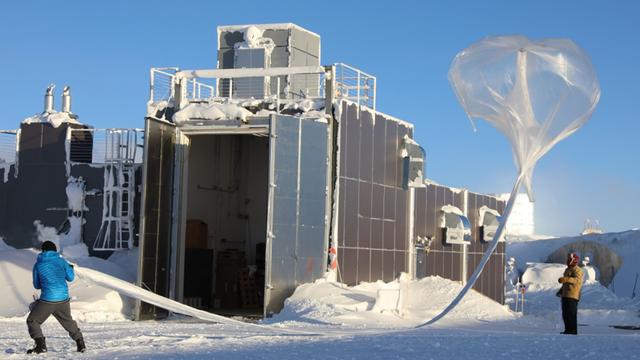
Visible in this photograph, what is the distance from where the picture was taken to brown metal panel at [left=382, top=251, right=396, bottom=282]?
94.0 ft

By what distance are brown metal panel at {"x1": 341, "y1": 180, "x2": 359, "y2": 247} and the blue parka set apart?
12.5 meters

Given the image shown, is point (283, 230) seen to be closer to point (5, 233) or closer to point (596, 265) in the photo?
point (5, 233)

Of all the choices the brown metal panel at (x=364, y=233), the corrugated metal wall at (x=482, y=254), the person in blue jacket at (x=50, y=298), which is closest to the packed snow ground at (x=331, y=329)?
the person in blue jacket at (x=50, y=298)

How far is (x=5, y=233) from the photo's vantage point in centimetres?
2903

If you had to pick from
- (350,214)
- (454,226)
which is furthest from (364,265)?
(454,226)

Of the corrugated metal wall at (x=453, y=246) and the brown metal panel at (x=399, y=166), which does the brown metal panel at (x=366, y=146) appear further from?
the corrugated metal wall at (x=453, y=246)

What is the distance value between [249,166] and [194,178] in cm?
325

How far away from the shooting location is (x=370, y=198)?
90.8ft

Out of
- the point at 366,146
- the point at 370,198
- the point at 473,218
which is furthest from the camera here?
the point at 473,218

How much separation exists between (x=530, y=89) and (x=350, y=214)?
11063mm

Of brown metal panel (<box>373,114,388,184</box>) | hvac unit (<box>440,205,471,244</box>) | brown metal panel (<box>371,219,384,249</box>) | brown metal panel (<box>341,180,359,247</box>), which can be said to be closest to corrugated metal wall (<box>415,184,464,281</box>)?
hvac unit (<box>440,205,471,244</box>)

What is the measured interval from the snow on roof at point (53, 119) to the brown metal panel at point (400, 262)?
10306 mm

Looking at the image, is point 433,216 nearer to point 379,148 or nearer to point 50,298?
point 379,148

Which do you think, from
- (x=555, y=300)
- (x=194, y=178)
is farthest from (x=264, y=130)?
(x=555, y=300)
